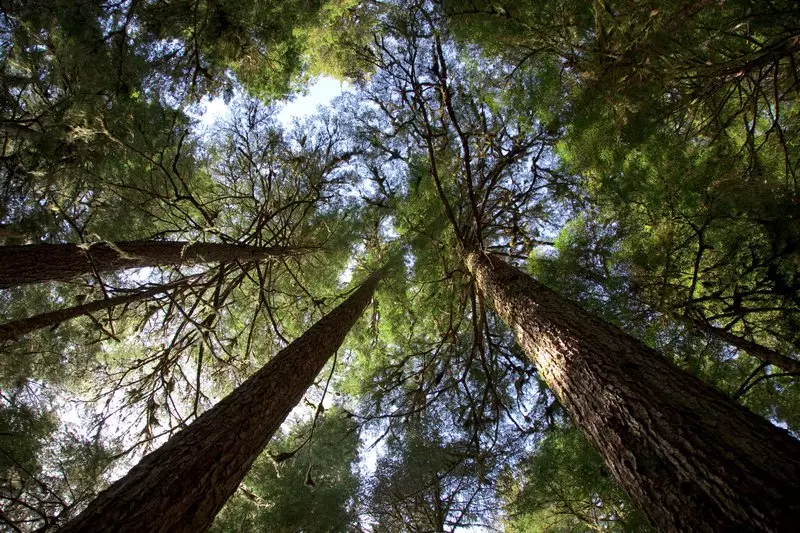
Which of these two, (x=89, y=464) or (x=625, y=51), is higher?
(x=625, y=51)

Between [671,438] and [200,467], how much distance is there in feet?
6.80

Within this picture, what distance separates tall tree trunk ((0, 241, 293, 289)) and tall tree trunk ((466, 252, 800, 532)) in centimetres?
286

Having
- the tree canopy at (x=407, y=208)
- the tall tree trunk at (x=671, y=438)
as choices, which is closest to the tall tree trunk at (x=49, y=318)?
the tree canopy at (x=407, y=208)

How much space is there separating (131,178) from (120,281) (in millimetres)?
1662

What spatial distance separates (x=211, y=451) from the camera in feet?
6.79

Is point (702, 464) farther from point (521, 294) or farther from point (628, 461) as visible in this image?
point (521, 294)

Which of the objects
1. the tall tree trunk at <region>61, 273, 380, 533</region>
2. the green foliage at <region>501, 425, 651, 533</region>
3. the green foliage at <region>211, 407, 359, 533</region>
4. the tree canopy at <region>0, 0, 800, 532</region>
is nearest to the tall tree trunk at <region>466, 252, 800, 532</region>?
the tree canopy at <region>0, 0, 800, 532</region>

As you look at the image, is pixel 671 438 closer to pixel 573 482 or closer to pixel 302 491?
pixel 573 482

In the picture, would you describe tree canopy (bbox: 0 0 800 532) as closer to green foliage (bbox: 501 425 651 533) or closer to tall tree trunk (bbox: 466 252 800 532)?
green foliage (bbox: 501 425 651 533)

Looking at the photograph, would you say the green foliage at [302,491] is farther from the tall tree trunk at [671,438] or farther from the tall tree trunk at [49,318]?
the tall tree trunk at [671,438]

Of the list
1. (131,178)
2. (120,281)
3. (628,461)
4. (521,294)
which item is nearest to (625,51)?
(521,294)

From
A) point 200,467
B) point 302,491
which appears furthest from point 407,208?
point 302,491

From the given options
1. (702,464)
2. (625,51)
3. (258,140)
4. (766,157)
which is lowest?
(702,464)

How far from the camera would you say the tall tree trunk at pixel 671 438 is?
1.14 meters
